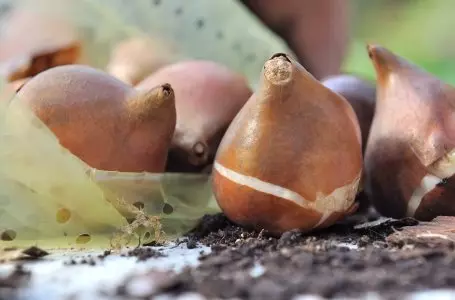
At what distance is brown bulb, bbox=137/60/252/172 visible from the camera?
0.48m

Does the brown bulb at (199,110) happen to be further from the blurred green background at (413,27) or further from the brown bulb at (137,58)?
the blurred green background at (413,27)

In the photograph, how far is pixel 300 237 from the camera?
387 millimetres

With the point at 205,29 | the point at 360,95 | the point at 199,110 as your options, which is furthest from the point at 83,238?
the point at 205,29

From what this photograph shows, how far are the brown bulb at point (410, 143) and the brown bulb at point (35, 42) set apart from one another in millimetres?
319

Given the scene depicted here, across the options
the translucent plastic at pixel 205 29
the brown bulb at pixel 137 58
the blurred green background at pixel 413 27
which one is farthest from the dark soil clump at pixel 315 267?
the blurred green background at pixel 413 27

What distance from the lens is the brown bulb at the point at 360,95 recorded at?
0.51 meters

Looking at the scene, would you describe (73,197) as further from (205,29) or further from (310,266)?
(205,29)

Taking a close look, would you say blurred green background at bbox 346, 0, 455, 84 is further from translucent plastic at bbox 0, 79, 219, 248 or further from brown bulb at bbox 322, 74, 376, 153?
translucent plastic at bbox 0, 79, 219, 248

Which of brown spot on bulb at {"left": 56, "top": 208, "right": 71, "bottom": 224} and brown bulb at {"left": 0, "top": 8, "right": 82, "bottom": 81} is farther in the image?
brown bulb at {"left": 0, "top": 8, "right": 82, "bottom": 81}

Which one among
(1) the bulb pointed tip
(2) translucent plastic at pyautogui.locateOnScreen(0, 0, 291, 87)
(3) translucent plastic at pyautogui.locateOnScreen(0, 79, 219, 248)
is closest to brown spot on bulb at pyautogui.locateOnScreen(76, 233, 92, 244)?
(3) translucent plastic at pyautogui.locateOnScreen(0, 79, 219, 248)

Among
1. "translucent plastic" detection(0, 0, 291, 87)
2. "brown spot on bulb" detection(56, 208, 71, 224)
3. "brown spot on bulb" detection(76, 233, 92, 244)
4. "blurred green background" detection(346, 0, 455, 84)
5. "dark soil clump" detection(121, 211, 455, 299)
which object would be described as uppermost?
"blurred green background" detection(346, 0, 455, 84)

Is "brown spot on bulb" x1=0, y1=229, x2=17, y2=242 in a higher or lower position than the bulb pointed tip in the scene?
lower

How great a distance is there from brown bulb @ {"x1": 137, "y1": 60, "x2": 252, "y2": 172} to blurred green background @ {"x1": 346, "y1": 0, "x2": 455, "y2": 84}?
3.34 ft

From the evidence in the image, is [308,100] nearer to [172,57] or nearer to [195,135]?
[195,135]
